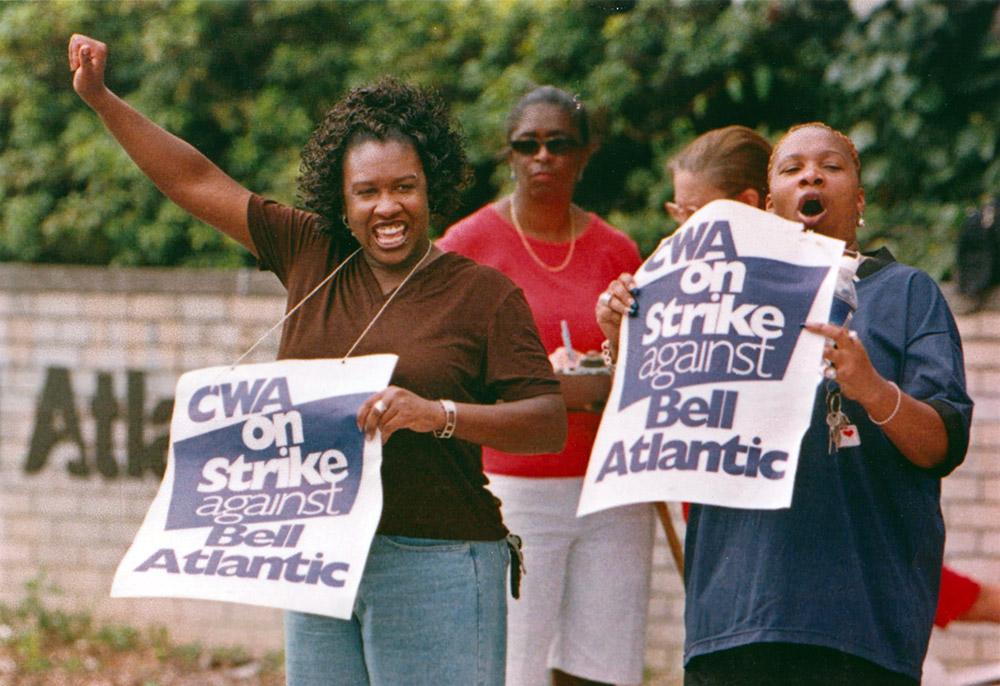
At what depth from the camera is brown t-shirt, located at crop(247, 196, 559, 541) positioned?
2801mm

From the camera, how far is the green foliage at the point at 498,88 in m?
5.84

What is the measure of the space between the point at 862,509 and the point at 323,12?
506 centimetres

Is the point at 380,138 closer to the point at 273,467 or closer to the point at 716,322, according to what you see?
the point at 273,467

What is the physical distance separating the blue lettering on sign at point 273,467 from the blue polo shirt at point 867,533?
0.77 metres

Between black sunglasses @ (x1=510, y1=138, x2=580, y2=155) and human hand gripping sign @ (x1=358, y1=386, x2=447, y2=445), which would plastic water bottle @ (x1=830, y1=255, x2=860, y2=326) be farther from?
black sunglasses @ (x1=510, y1=138, x2=580, y2=155)

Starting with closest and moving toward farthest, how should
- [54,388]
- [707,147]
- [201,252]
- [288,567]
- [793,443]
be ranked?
1. [793,443]
2. [288,567]
3. [707,147]
4. [54,388]
5. [201,252]

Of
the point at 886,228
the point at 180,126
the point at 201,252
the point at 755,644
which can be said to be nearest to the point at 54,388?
the point at 201,252

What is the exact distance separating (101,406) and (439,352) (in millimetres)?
3831

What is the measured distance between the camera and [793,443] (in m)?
2.44

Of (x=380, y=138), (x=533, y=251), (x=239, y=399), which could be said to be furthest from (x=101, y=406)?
(x=380, y=138)

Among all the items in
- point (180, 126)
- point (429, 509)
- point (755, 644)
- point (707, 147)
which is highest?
point (180, 126)

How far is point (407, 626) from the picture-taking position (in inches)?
110

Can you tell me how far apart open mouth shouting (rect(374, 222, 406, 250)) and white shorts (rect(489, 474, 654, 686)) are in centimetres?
121

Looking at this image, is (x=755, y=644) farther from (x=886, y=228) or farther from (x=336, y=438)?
(x=886, y=228)
